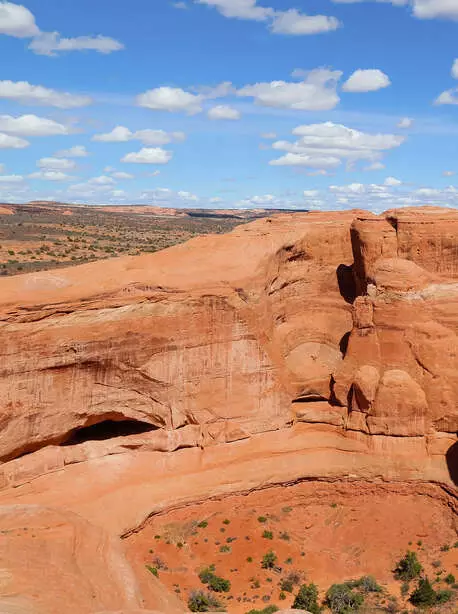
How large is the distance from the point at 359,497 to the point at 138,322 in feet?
35.9

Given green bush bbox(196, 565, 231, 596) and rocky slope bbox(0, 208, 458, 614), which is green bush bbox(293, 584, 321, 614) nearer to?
green bush bbox(196, 565, 231, 596)

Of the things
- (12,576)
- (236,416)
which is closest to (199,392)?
(236,416)

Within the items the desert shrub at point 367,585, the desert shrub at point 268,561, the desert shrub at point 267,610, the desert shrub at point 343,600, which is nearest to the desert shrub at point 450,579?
the desert shrub at point 367,585

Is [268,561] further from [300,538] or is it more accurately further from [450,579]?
[450,579]

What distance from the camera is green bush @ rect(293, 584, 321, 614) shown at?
1894 cm

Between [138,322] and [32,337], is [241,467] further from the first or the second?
[32,337]

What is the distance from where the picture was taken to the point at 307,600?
62.3 feet

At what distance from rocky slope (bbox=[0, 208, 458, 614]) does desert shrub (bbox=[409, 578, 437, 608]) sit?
471cm

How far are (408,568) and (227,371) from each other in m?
9.47

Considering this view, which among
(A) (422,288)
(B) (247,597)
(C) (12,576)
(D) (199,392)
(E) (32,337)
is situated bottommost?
(B) (247,597)

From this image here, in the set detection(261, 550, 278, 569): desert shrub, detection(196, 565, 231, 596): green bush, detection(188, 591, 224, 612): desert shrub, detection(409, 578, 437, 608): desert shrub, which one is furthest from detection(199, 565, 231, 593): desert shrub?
detection(409, 578, 437, 608): desert shrub

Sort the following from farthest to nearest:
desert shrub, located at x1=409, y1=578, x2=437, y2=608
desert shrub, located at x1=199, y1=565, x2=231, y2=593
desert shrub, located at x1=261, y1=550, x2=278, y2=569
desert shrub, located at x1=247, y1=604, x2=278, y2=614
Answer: desert shrub, located at x1=261, y1=550, x2=278, y2=569 < desert shrub, located at x1=199, y1=565, x2=231, y2=593 < desert shrub, located at x1=409, y1=578, x2=437, y2=608 < desert shrub, located at x1=247, y1=604, x2=278, y2=614

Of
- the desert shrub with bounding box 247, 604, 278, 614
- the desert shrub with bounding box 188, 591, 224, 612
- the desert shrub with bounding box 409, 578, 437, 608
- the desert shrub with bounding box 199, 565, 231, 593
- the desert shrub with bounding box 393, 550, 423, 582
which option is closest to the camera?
the desert shrub with bounding box 247, 604, 278, 614

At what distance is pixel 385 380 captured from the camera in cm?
2464
